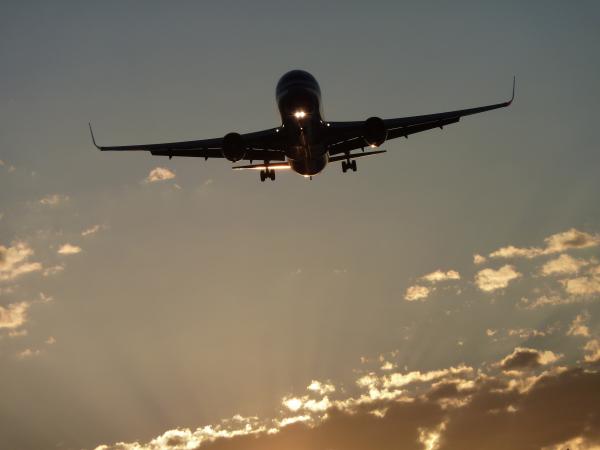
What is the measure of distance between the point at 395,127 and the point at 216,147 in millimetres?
11577

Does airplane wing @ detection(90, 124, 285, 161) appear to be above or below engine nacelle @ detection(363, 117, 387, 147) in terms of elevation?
above

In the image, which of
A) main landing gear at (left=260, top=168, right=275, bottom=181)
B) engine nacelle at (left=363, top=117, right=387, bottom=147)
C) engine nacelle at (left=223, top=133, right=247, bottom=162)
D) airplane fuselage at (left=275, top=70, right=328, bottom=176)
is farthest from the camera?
main landing gear at (left=260, top=168, right=275, bottom=181)

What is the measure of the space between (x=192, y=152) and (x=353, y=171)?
38.4 ft

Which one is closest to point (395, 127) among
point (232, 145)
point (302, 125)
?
point (302, 125)

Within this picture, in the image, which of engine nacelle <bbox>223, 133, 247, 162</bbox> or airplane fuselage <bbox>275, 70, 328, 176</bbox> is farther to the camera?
airplane fuselage <bbox>275, 70, 328, 176</bbox>

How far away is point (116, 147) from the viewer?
4656 cm

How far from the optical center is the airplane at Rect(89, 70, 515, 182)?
42.6 m

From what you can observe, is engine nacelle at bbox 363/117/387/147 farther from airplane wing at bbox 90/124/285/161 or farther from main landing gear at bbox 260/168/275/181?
main landing gear at bbox 260/168/275/181

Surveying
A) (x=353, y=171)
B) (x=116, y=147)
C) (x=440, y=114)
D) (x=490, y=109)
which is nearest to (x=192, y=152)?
(x=116, y=147)

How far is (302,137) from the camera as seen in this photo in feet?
142

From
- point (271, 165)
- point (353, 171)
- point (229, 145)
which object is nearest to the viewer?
point (229, 145)

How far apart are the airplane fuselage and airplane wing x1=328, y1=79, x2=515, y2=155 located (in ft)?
3.37

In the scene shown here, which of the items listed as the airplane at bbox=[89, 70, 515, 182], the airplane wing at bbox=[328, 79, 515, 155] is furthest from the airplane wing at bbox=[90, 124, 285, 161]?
the airplane wing at bbox=[328, 79, 515, 155]

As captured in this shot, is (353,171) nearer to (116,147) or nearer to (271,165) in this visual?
(271,165)
